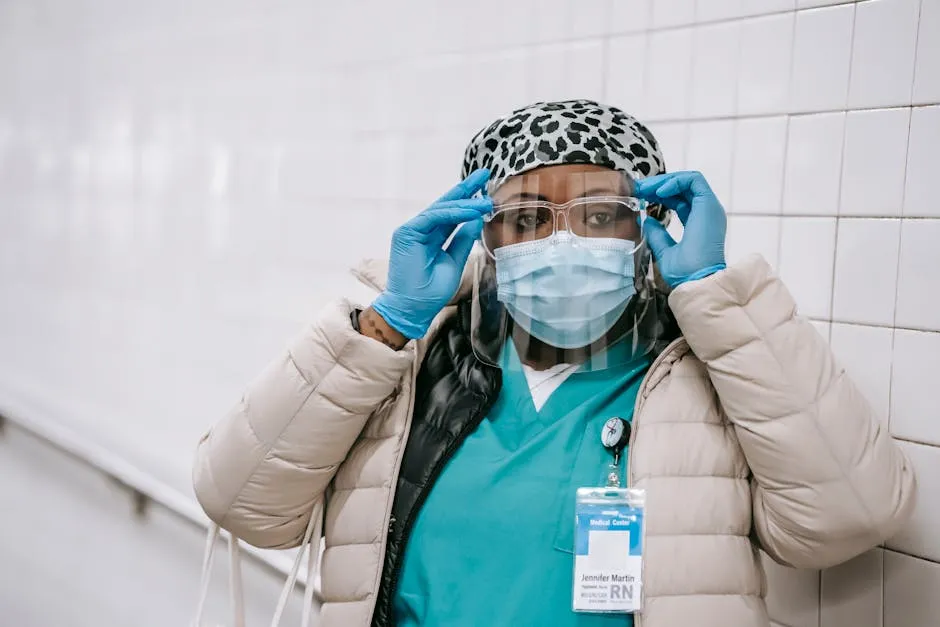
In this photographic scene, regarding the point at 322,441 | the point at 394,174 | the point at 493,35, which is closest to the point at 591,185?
the point at 322,441

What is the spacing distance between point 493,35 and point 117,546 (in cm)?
231

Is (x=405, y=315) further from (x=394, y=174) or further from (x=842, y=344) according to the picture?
(x=394, y=174)

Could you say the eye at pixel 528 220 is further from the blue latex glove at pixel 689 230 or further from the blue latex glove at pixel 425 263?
the blue latex glove at pixel 689 230

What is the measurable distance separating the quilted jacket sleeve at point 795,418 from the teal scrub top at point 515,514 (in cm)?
18

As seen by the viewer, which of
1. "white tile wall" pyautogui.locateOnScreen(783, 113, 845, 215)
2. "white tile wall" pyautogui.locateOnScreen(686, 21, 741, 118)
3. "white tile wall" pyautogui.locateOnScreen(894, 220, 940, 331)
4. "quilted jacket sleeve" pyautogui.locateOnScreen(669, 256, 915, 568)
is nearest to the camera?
"quilted jacket sleeve" pyautogui.locateOnScreen(669, 256, 915, 568)

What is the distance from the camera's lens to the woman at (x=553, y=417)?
1213mm

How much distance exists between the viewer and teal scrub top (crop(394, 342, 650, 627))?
4.21 feet

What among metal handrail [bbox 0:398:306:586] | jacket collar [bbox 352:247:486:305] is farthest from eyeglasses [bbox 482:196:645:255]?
metal handrail [bbox 0:398:306:586]

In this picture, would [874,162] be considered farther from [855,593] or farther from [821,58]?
[855,593]

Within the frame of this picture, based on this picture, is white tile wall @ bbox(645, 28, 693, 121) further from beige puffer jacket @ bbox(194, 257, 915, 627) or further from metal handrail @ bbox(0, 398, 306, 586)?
metal handrail @ bbox(0, 398, 306, 586)

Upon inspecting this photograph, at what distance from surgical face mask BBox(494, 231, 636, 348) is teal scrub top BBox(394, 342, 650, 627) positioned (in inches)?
3.1

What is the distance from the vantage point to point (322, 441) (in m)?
1.38

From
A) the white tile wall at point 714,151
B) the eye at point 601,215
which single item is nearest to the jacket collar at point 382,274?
the eye at point 601,215

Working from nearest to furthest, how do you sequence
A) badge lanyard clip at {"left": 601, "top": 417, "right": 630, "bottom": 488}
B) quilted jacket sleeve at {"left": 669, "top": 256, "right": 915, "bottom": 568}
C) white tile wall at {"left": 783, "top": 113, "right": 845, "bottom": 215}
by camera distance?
quilted jacket sleeve at {"left": 669, "top": 256, "right": 915, "bottom": 568}
badge lanyard clip at {"left": 601, "top": 417, "right": 630, "bottom": 488}
white tile wall at {"left": 783, "top": 113, "right": 845, "bottom": 215}
